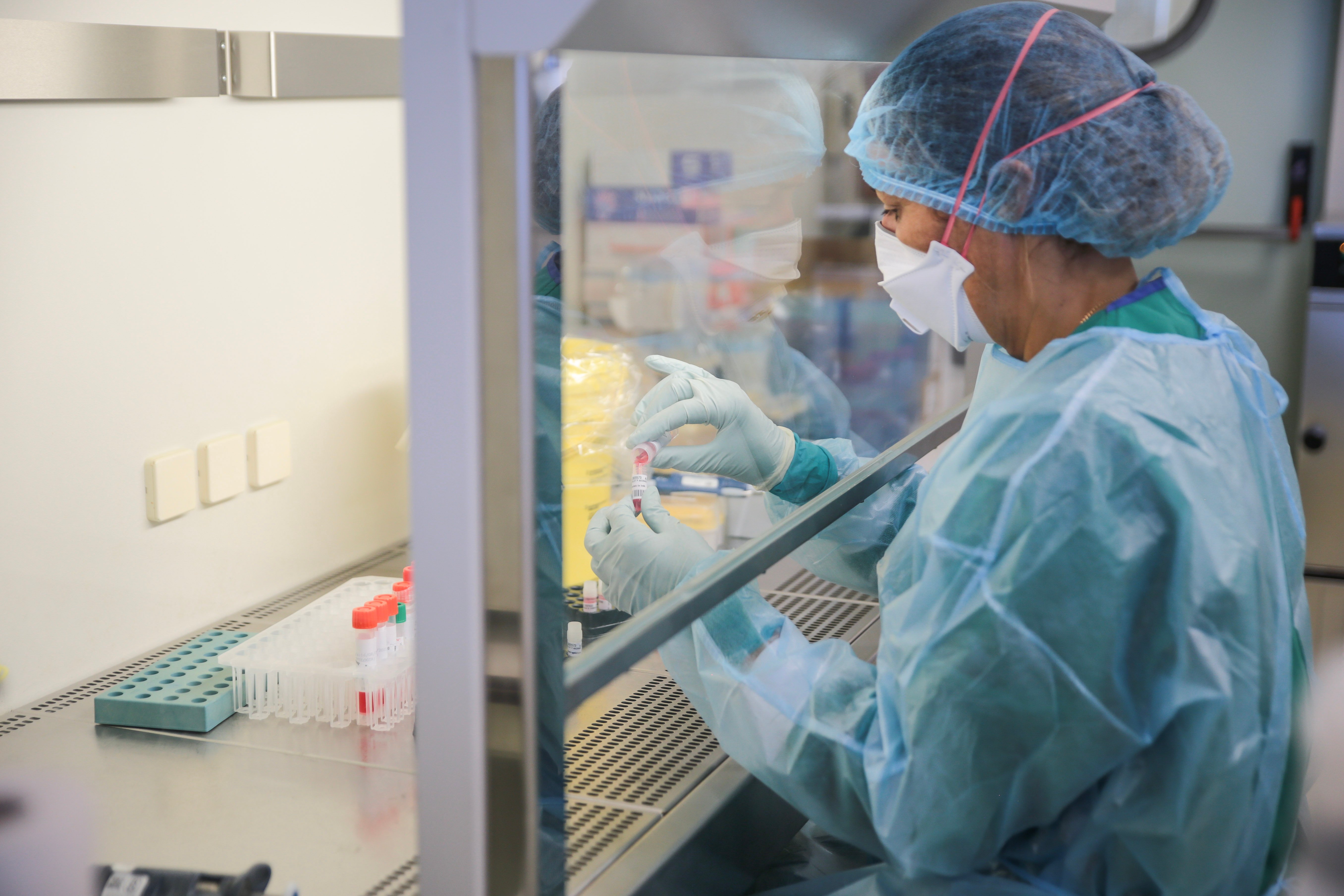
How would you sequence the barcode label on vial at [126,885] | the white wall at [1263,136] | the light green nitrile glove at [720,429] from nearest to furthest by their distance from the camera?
the barcode label on vial at [126,885] < the light green nitrile glove at [720,429] < the white wall at [1263,136]

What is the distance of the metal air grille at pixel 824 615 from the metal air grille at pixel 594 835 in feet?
1.62

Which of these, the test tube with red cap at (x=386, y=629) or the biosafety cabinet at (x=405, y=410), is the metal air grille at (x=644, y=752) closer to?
the biosafety cabinet at (x=405, y=410)

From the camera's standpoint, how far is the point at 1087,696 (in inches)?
35.2

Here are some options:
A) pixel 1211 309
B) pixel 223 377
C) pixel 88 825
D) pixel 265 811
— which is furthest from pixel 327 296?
pixel 1211 309

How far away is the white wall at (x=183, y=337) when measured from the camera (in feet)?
4.24

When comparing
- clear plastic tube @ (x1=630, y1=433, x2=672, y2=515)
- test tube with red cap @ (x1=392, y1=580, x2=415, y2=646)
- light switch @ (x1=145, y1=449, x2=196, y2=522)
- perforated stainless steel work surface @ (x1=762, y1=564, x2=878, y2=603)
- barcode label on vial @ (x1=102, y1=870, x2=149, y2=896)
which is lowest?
perforated stainless steel work surface @ (x1=762, y1=564, x2=878, y2=603)

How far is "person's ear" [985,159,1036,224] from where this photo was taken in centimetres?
108

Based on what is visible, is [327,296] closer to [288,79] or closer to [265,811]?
[288,79]

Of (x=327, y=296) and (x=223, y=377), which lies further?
(x=327, y=296)

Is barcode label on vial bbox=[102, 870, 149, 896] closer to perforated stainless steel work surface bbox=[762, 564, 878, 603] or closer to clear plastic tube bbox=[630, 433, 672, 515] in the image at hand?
clear plastic tube bbox=[630, 433, 672, 515]

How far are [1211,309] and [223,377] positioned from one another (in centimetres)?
292

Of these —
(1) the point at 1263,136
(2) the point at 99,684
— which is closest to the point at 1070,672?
(2) the point at 99,684

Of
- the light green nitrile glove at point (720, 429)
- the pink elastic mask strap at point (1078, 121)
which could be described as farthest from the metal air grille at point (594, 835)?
the pink elastic mask strap at point (1078, 121)

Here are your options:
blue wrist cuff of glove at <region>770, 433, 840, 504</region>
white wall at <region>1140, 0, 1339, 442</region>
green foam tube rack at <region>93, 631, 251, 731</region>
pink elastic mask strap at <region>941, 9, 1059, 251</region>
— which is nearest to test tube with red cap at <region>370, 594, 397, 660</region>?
green foam tube rack at <region>93, 631, 251, 731</region>
